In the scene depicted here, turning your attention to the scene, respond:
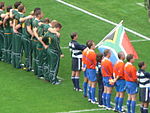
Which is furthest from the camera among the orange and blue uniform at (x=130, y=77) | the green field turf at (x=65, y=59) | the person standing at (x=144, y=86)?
the green field turf at (x=65, y=59)

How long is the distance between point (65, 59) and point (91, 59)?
521cm

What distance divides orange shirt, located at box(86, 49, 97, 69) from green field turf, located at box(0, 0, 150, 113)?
1258 millimetres

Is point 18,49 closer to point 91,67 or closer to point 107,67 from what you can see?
point 91,67

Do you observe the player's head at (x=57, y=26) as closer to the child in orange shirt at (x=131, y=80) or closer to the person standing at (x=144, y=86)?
the child in orange shirt at (x=131, y=80)

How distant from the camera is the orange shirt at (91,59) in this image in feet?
80.9

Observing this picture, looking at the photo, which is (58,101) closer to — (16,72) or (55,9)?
(16,72)

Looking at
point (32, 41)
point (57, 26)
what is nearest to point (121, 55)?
point (57, 26)

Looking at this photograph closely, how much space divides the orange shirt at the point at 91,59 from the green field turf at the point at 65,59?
1258 millimetres

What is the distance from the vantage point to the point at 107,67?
78.2ft

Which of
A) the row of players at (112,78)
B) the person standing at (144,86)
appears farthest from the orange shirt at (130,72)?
the person standing at (144,86)

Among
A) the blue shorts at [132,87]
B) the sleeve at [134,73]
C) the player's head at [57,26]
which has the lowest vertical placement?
the blue shorts at [132,87]

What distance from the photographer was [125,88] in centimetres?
2361

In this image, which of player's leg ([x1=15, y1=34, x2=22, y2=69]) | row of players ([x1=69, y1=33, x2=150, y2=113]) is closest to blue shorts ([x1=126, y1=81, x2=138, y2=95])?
row of players ([x1=69, y1=33, x2=150, y2=113])

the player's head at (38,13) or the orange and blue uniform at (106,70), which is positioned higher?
the player's head at (38,13)
